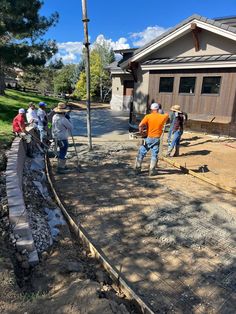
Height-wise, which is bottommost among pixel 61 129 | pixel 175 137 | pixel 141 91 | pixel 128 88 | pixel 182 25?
pixel 175 137

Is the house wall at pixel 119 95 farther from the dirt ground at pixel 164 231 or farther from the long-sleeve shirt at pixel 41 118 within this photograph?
the dirt ground at pixel 164 231

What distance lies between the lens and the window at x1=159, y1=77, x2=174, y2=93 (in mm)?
13125

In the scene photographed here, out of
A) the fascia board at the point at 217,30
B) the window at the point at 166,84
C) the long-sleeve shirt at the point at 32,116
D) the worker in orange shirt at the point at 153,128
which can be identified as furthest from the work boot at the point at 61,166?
the fascia board at the point at 217,30

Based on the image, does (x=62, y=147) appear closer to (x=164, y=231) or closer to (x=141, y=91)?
(x=164, y=231)

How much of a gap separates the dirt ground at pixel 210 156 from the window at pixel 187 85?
203 cm

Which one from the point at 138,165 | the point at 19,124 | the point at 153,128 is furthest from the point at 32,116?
the point at 153,128

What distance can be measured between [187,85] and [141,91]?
104 inches

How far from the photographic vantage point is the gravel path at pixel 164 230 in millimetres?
3267

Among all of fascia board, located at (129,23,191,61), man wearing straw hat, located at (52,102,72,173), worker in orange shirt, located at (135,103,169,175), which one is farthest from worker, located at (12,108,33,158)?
fascia board, located at (129,23,191,61)

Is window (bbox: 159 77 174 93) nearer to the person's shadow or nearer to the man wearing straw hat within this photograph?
the person's shadow

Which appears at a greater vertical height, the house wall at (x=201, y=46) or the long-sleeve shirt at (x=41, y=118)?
the house wall at (x=201, y=46)

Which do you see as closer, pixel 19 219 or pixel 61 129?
pixel 19 219

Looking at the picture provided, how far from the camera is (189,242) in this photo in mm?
4219

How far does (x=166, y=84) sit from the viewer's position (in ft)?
43.7
